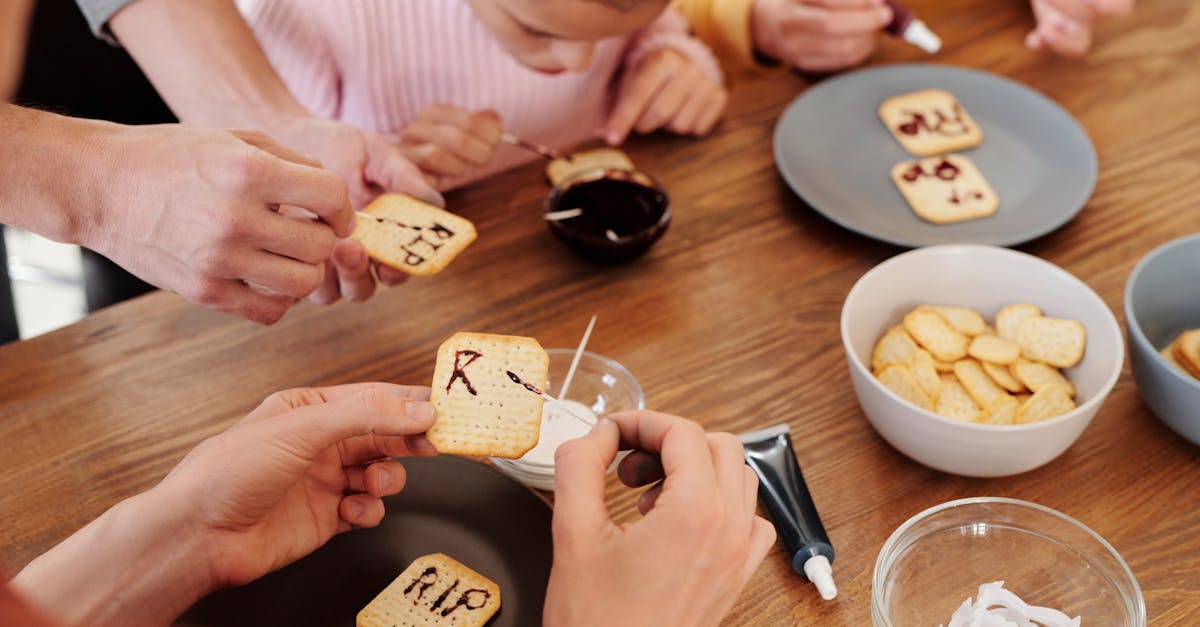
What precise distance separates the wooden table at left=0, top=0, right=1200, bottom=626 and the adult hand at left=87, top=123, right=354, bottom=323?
0.69 ft

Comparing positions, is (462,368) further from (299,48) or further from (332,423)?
(299,48)

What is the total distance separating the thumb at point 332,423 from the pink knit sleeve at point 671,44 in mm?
1274

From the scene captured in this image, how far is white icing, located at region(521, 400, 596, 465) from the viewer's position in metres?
1.27

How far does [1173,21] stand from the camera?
2.18m

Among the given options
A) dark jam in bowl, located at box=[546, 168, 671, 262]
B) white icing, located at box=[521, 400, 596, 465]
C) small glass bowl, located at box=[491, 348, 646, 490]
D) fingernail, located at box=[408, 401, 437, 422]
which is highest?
fingernail, located at box=[408, 401, 437, 422]

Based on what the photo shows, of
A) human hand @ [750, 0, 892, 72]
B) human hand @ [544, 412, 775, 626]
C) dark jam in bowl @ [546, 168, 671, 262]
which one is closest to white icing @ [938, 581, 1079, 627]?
human hand @ [544, 412, 775, 626]

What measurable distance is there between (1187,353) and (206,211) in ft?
4.18

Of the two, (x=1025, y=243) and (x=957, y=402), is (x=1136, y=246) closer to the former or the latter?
(x=1025, y=243)

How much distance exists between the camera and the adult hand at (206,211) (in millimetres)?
1218

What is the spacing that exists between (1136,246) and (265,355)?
141cm

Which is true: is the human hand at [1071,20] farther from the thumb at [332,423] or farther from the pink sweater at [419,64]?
the thumb at [332,423]

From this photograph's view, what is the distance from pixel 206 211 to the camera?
4.00 feet

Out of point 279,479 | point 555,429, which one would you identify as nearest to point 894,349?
point 555,429

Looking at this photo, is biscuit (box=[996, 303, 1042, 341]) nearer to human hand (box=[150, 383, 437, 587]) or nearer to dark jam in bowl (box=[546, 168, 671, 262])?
dark jam in bowl (box=[546, 168, 671, 262])
